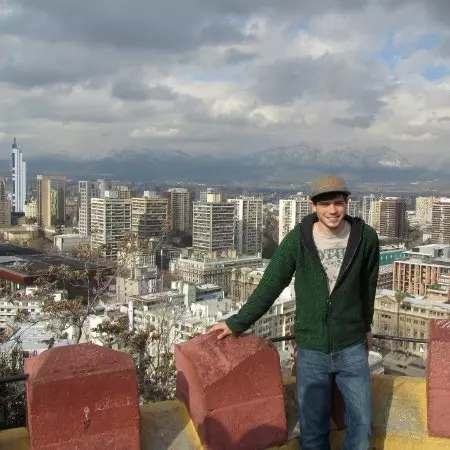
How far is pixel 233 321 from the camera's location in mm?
1949

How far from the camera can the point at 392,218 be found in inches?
2606

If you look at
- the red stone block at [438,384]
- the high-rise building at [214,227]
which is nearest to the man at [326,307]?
the red stone block at [438,384]

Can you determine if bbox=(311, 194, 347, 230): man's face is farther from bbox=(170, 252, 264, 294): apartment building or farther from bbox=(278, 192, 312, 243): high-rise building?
bbox=(278, 192, 312, 243): high-rise building

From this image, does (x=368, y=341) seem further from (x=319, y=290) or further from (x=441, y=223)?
(x=441, y=223)

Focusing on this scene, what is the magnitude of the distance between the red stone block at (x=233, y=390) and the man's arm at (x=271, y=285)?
61 mm

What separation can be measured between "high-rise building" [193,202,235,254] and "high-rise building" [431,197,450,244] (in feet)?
82.4

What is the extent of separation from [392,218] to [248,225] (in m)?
20.4

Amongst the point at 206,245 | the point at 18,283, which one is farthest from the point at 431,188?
the point at 18,283

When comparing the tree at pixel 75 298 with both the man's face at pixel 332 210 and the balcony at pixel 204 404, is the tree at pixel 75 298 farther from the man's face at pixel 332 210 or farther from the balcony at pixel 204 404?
the man's face at pixel 332 210

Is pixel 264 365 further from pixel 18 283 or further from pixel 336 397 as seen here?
pixel 18 283

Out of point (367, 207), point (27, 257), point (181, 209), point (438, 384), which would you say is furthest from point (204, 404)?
point (367, 207)

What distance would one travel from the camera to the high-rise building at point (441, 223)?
6175cm

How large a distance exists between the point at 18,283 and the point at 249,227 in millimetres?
29046

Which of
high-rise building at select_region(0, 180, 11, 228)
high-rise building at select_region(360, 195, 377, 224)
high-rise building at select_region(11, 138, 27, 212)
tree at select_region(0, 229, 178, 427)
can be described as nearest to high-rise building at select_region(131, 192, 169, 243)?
high-rise building at select_region(0, 180, 11, 228)
